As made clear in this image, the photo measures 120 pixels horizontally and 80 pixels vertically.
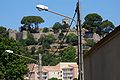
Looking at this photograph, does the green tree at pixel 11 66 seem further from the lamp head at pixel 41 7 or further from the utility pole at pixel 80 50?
the utility pole at pixel 80 50

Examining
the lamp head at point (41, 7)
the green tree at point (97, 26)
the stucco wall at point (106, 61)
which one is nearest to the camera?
the stucco wall at point (106, 61)

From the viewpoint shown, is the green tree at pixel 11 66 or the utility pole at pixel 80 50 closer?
the utility pole at pixel 80 50

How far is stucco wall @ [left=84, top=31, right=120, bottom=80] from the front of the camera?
1644cm

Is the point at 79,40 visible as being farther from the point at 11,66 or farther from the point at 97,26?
the point at 97,26

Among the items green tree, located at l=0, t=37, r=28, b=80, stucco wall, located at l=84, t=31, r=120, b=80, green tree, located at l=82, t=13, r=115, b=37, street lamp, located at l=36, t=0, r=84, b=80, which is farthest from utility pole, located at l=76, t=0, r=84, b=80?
green tree, located at l=0, t=37, r=28, b=80

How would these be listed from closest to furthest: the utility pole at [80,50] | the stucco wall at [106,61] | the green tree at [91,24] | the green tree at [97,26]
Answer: the stucco wall at [106,61]
the utility pole at [80,50]
the green tree at [97,26]
the green tree at [91,24]

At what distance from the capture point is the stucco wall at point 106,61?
647 inches

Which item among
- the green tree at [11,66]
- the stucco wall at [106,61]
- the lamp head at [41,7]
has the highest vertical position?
the green tree at [11,66]

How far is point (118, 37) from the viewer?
1599 cm

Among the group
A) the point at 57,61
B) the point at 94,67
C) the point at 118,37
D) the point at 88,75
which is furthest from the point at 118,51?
the point at 57,61

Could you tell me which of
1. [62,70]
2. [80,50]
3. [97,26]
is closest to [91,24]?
[97,26]

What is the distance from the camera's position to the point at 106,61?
18.2 m

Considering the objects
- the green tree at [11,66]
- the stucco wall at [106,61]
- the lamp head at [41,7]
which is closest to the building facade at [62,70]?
the green tree at [11,66]

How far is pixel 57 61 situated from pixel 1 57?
81.6m
